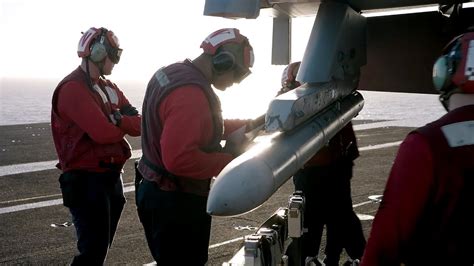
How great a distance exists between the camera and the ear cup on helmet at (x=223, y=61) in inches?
151

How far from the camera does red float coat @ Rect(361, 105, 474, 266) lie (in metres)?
2.11

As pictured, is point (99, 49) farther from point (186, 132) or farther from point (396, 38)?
point (396, 38)

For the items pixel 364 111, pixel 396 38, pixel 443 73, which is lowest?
pixel 364 111

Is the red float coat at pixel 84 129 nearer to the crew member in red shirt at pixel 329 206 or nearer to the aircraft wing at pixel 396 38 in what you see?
the crew member in red shirt at pixel 329 206

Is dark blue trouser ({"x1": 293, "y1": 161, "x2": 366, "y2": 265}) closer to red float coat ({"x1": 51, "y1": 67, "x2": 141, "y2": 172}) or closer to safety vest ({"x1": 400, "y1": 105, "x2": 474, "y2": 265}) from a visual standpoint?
red float coat ({"x1": 51, "y1": 67, "x2": 141, "y2": 172})

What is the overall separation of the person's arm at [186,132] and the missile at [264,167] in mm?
234

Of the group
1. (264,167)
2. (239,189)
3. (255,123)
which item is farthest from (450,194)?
(255,123)

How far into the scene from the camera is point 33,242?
7.37m

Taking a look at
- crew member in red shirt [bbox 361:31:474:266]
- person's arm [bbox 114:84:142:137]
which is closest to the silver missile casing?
person's arm [bbox 114:84:142:137]

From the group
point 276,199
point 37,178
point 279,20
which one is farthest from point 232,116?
point 37,178

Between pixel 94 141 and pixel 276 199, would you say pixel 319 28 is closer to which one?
pixel 94 141

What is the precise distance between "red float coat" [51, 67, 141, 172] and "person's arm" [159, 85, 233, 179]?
40.9 inches

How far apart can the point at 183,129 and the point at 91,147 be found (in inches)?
54.7

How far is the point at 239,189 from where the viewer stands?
3.25 meters
